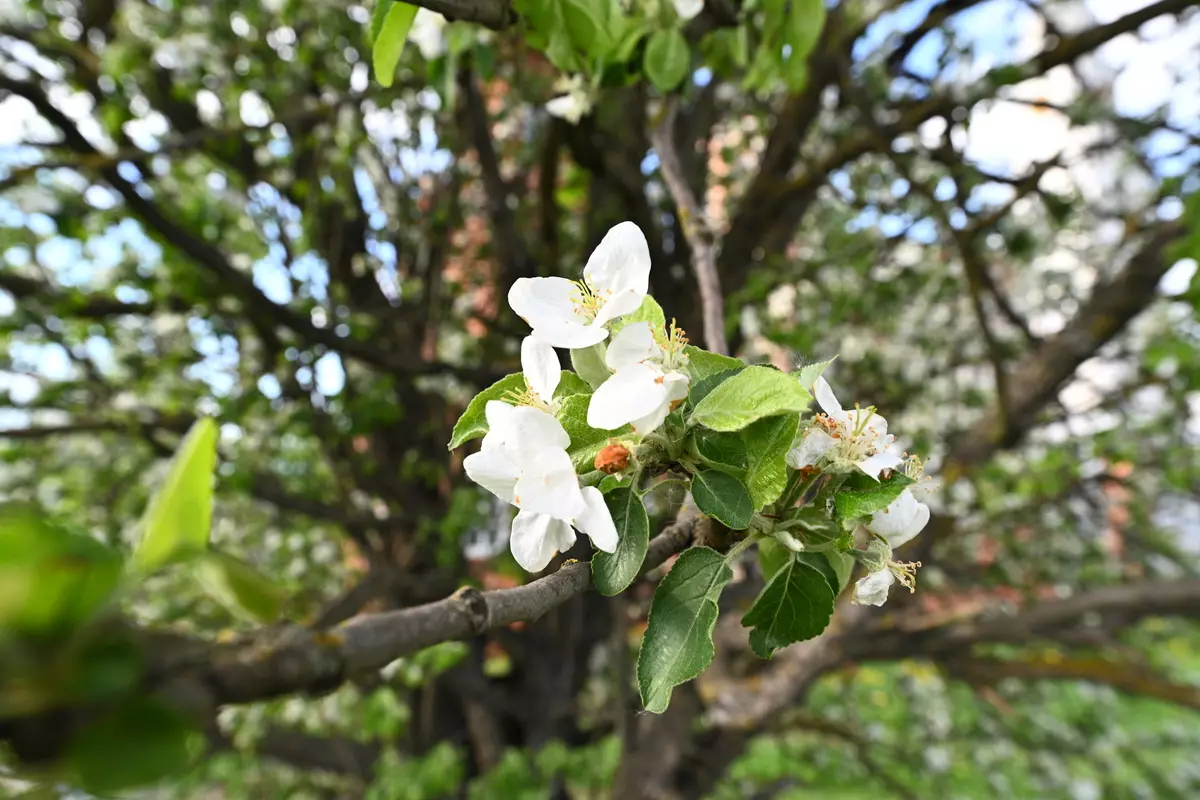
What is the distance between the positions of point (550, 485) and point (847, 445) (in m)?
0.23

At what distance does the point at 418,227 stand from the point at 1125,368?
11.7 ft

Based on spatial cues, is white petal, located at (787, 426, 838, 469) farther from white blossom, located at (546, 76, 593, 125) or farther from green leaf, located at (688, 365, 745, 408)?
white blossom, located at (546, 76, 593, 125)

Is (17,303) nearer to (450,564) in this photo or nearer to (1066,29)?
(450,564)

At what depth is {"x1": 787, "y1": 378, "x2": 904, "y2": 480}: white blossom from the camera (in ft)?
1.85

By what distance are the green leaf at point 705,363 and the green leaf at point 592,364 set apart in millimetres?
66

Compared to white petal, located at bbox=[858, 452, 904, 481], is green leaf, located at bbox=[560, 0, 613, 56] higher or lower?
higher

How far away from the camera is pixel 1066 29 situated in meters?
2.65

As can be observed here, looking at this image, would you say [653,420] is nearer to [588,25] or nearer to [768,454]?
[768,454]

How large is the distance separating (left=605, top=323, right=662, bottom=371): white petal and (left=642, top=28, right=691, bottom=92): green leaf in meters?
0.50

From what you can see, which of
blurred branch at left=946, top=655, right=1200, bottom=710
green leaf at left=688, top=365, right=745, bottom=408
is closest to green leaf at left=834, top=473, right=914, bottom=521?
green leaf at left=688, top=365, right=745, bottom=408

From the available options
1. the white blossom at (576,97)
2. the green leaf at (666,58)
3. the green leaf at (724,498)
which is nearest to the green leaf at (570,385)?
the green leaf at (724,498)

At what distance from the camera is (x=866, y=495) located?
528 millimetres

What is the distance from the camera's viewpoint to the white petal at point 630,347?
522mm

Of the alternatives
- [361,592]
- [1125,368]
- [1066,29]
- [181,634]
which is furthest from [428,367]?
[1125,368]
